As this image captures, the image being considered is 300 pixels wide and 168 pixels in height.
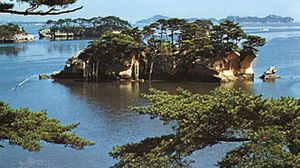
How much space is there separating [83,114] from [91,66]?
14.7 m

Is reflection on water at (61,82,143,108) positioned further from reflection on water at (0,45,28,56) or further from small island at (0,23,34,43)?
small island at (0,23,34,43)

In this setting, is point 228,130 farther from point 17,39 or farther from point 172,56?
point 17,39

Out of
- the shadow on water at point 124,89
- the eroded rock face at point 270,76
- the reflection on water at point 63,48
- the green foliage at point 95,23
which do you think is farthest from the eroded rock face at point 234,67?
the green foliage at point 95,23

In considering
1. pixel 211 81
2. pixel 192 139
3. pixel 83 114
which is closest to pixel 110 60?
pixel 211 81

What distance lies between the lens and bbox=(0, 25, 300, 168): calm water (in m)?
18.9

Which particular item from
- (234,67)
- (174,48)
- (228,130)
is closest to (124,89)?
(174,48)

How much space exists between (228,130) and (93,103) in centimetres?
2248

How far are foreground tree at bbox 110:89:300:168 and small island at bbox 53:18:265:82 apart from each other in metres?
29.3

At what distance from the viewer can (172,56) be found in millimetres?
40094

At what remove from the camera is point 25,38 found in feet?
345

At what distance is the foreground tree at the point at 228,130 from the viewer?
7.92 meters

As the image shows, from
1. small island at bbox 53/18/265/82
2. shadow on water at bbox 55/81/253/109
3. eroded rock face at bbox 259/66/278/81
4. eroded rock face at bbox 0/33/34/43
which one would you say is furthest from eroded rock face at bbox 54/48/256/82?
eroded rock face at bbox 0/33/34/43

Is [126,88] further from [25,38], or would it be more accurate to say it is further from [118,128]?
[25,38]

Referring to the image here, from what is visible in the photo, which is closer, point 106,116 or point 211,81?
point 106,116
